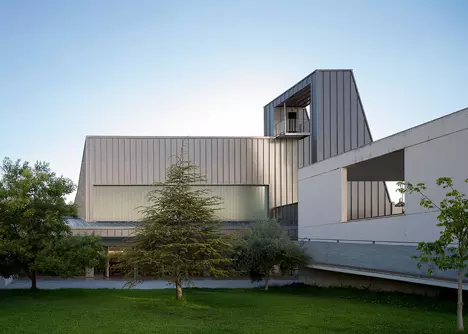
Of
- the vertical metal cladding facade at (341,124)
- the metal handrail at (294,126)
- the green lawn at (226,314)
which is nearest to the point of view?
the green lawn at (226,314)

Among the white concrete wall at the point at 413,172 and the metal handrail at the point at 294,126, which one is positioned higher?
the metal handrail at the point at 294,126

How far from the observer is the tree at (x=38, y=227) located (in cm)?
2842

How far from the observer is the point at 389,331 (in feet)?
52.5

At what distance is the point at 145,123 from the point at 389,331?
110 ft

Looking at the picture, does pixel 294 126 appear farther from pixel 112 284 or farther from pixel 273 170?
pixel 112 284

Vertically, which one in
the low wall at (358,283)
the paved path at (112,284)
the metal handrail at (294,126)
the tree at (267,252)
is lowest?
the paved path at (112,284)

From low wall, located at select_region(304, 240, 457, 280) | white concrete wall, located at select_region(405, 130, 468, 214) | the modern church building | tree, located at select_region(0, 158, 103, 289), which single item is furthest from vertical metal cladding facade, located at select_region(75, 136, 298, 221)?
white concrete wall, located at select_region(405, 130, 468, 214)

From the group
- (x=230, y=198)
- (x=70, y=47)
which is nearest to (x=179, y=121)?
(x=230, y=198)

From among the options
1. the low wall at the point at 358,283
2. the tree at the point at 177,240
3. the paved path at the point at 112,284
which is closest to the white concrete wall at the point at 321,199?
the low wall at the point at 358,283

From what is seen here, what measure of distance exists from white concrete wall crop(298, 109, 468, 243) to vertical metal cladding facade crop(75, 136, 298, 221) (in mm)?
15516

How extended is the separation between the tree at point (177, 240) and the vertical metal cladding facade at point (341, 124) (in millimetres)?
18942

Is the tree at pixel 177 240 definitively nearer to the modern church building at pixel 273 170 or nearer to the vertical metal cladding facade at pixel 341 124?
the modern church building at pixel 273 170

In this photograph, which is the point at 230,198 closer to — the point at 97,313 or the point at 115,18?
the point at 115,18

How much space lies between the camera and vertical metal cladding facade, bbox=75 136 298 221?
150ft
